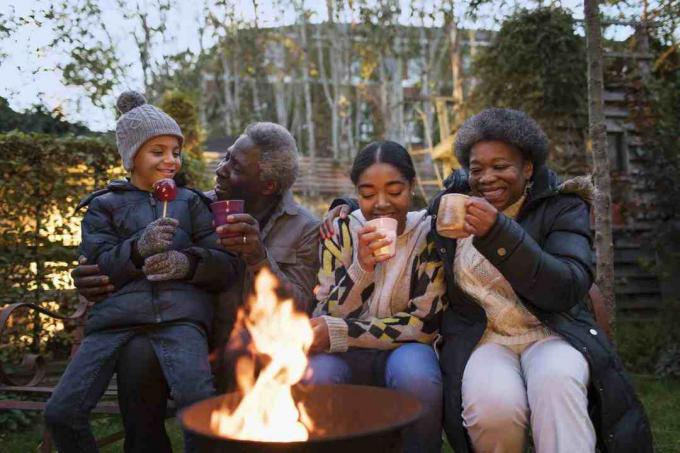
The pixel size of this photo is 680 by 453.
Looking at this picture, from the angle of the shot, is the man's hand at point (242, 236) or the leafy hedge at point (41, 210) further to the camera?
the leafy hedge at point (41, 210)

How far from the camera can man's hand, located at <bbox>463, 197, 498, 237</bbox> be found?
246cm

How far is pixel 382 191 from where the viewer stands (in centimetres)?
302

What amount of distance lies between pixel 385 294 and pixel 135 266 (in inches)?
41.0

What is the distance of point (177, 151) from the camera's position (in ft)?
11.2

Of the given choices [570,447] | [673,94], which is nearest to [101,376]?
[570,447]

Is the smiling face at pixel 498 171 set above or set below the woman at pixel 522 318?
above

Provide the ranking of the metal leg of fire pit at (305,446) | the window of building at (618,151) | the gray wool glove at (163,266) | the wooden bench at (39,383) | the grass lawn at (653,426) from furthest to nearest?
the window of building at (618,151) → the grass lawn at (653,426) → the wooden bench at (39,383) → the gray wool glove at (163,266) → the metal leg of fire pit at (305,446)

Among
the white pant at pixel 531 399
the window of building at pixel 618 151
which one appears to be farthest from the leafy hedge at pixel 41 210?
the window of building at pixel 618 151

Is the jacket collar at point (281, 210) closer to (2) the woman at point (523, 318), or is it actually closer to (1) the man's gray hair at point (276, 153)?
(1) the man's gray hair at point (276, 153)

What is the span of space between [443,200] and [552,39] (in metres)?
6.24

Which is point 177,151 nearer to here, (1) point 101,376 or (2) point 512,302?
(1) point 101,376

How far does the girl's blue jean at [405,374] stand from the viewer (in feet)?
8.82

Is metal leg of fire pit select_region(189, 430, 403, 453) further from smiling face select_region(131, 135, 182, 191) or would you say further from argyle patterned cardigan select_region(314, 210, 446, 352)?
smiling face select_region(131, 135, 182, 191)

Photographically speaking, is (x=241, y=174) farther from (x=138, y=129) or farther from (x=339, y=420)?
(x=339, y=420)
